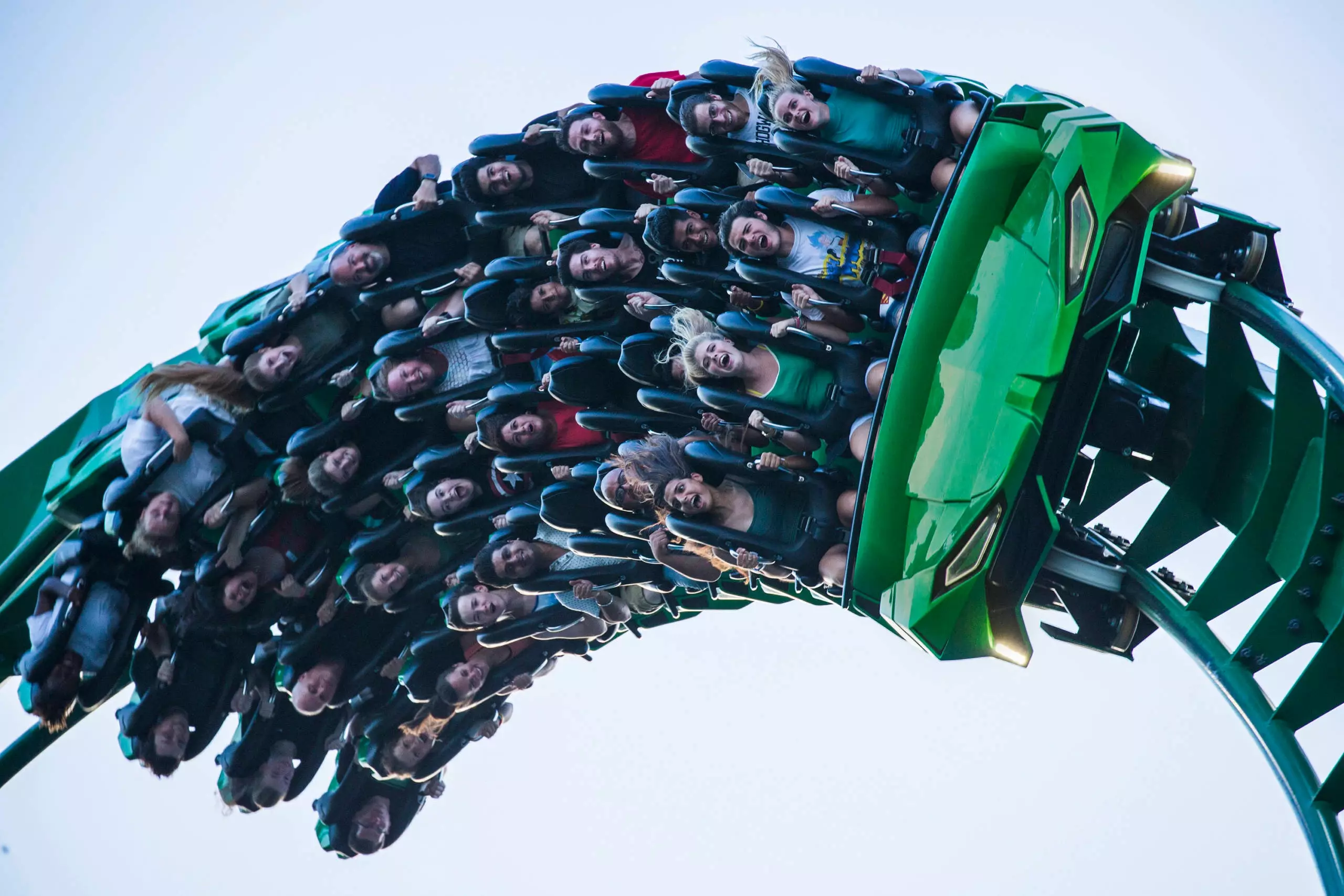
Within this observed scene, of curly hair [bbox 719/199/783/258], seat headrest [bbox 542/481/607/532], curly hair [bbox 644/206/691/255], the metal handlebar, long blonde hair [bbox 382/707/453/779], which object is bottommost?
long blonde hair [bbox 382/707/453/779]

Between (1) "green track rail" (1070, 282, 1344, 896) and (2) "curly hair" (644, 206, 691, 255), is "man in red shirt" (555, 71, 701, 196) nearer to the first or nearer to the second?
(2) "curly hair" (644, 206, 691, 255)

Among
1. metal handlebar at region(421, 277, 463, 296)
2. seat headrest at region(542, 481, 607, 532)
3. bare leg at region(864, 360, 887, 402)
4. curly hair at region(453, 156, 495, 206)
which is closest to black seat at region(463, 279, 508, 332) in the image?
metal handlebar at region(421, 277, 463, 296)

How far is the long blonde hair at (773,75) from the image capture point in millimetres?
6805

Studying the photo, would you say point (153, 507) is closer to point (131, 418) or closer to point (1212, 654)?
point (131, 418)

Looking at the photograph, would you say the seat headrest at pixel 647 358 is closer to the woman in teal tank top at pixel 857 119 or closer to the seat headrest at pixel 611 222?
the seat headrest at pixel 611 222

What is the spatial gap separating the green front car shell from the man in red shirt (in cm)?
202

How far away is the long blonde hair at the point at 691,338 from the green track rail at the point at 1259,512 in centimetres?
197

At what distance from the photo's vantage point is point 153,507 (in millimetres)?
8344

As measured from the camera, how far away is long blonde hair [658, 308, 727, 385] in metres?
6.84

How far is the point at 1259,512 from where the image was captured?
5.79 meters

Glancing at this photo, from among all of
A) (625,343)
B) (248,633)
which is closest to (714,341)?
(625,343)

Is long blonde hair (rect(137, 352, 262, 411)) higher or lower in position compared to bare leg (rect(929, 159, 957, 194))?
lower

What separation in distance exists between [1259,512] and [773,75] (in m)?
3.04

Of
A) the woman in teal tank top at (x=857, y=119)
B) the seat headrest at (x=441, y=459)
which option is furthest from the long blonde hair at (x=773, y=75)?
the seat headrest at (x=441, y=459)
